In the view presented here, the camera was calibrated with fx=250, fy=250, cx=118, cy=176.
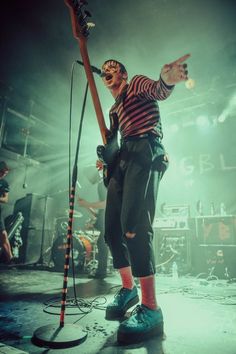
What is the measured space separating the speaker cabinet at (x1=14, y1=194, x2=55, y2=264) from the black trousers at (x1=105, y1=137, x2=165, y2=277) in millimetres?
6485

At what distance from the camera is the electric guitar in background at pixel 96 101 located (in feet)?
7.24

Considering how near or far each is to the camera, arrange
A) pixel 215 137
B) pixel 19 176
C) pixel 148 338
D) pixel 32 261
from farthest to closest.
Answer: pixel 19 176, pixel 215 137, pixel 32 261, pixel 148 338

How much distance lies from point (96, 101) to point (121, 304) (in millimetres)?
1953

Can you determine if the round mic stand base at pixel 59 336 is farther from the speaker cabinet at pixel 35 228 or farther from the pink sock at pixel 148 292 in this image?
the speaker cabinet at pixel 35 228

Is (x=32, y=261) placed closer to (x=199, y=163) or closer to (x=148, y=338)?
(x=199, y=163)

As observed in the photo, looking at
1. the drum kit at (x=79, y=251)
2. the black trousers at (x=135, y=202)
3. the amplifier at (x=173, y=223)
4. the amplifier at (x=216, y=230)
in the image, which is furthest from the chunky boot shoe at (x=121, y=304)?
the amplifier at (x=173, y=223)

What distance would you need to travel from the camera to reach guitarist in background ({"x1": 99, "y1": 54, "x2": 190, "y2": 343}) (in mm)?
1764

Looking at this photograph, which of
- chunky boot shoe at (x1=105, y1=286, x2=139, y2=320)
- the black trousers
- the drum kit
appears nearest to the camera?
the black trousers

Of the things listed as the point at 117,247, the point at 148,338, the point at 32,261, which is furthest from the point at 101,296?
the point at 32,261

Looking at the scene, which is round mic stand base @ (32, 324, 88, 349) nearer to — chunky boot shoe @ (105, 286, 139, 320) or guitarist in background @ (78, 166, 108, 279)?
chunky boot shoe @ (105, 286, 139, 320)

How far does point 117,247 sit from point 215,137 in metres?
7.81

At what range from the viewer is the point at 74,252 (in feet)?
22.7

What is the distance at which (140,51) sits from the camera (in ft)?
24.5

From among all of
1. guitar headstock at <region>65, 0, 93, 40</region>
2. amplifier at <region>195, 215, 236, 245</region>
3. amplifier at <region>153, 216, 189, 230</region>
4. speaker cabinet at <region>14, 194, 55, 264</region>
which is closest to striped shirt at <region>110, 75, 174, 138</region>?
guitar headstock at <region>65, 0, 93, 40</region>
